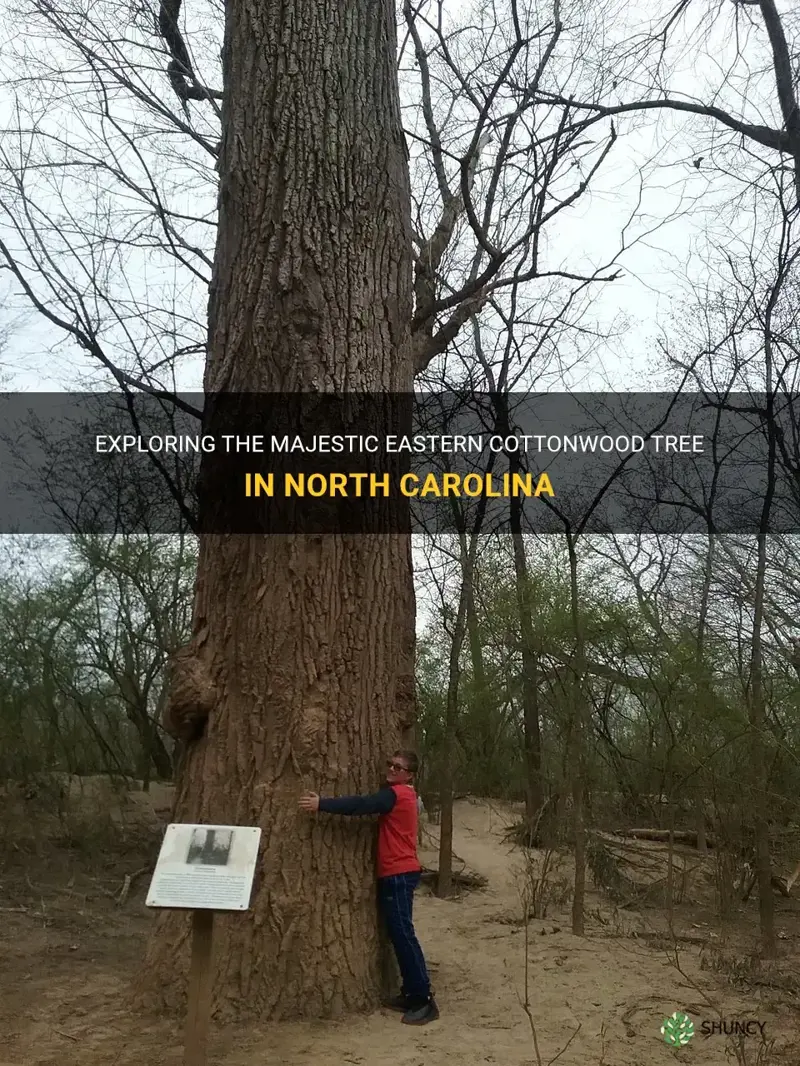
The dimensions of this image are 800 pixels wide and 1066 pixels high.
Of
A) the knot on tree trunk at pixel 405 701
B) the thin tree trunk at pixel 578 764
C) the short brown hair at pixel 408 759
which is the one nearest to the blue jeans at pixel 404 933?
the short brown hair at pixel 408 759

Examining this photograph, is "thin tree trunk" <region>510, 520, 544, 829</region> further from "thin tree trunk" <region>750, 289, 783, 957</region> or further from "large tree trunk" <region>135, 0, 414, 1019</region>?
"large tree trunk" <region>135, 0, 414, 1019</region>

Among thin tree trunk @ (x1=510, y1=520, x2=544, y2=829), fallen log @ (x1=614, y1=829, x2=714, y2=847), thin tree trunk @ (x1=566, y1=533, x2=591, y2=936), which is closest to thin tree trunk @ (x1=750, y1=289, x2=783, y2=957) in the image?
thin tree trunk @ (x1=566, y1=533, x2=591, y2=936)

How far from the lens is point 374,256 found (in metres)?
4.38

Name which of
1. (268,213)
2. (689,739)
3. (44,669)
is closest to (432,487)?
(689,739)

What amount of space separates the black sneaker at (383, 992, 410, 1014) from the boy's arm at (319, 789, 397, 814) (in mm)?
795

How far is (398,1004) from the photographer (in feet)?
12.2

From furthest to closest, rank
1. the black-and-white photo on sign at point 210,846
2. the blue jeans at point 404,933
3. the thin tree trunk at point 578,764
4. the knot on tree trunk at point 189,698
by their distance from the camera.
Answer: the thin tree trunk at point 578,764
the knot on tree trunk at point 189,698
the blue jeans at point 404,933
the black-and-white photo on sign at point 210,846

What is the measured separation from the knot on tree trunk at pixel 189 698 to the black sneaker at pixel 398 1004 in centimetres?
141

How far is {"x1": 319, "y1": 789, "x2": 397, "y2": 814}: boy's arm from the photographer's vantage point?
3637 millimetres

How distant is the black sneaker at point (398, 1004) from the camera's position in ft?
12.1

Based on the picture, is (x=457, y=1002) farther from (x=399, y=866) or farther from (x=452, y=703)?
(x=452, y=703)

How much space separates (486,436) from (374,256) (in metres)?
5.66

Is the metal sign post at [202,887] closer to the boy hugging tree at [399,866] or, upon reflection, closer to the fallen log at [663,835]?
the boy hugging tree at [399,866]

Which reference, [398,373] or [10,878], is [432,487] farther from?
[10,878]
